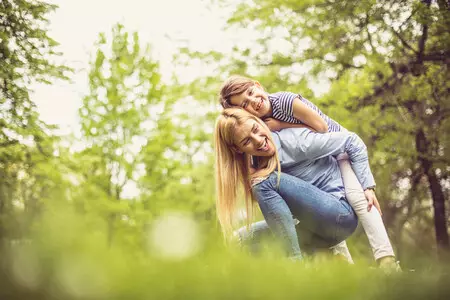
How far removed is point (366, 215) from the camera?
3291 millimetres

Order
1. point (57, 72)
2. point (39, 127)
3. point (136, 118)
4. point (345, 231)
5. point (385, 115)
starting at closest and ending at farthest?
point (345, 231)
point (39, 127)
point (57, 72)
point (136, 118)
point (385, 115)

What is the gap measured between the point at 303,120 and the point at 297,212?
64cm

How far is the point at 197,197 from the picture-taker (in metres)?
8.58

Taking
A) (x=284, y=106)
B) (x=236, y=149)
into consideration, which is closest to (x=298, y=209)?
(x=236, y=149)

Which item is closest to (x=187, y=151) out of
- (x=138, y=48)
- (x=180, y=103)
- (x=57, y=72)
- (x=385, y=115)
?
(x=180, y=103)

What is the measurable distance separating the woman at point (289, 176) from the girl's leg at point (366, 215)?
50 mm

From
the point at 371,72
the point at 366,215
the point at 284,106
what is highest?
the point at 371,72

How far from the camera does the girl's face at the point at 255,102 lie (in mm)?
3529

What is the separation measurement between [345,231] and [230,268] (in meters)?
2.67

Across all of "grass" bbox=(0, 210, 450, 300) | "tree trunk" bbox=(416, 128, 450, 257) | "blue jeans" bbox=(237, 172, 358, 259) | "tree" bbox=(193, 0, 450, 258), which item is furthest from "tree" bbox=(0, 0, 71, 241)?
"tree trunk" bbox=(416, 128, 450, 257)

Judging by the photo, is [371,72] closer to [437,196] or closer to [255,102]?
[437,196]

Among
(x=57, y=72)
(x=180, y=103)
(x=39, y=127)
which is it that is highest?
(x=180, y=103)

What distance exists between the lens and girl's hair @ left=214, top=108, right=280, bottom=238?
3326 mm

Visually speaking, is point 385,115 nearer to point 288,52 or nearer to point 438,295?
point 288,52
